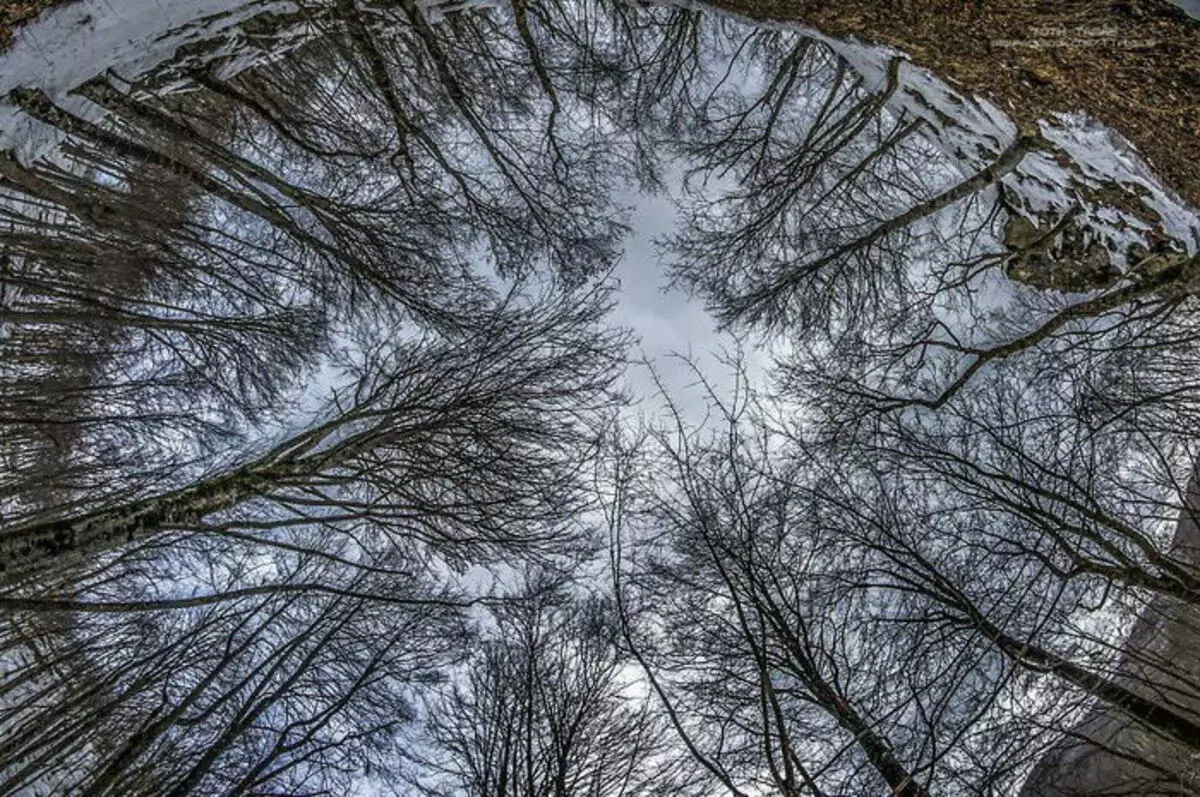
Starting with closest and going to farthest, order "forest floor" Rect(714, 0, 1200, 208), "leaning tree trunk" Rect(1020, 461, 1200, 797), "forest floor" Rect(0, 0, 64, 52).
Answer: "forest floor" Rect(714, 0, 1200, 208), "forest floor" Rect(0, 0, 64, 52), "leaning tree trunk" Rect(1020, 461, 1200, 797)

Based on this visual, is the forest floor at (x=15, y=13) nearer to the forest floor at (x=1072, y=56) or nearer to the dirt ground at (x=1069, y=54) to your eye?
the dirt ground at (x=1069, y=54)

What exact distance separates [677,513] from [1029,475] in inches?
118

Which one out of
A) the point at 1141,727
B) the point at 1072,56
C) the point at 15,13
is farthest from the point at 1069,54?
the point at 15,13

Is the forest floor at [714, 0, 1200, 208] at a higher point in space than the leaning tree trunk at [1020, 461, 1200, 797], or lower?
higher

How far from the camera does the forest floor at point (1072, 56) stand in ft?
10.6

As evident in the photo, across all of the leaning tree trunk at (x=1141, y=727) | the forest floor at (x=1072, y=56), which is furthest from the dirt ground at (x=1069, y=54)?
the leaning tree trunk at (x=1141, y=727)

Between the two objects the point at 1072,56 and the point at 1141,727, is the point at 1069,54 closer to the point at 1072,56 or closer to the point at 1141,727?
the point at 1072,56

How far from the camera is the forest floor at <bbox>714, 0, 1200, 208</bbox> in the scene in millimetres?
3236

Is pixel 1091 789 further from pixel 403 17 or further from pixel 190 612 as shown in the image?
pixel 403 17

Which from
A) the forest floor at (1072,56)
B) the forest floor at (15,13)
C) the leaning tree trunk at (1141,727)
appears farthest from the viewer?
the leaning tree trunk at (1141,727)

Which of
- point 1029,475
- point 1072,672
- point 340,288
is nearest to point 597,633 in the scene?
point 1072,672

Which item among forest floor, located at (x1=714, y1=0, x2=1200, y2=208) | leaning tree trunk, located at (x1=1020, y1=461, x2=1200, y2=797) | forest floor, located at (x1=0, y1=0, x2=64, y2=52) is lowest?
leaning tree trunk, located at (x1=1020, y1=461, x2=1200, y2=797)

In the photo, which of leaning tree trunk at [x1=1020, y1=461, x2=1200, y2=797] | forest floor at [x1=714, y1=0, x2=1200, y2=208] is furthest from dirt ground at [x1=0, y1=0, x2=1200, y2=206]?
leaning tree trunk at [x1=1020, y1=461, x2=1200, y2=797]

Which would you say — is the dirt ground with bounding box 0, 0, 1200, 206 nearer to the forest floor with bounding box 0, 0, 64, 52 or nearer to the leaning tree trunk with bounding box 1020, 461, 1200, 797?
the forest floor with bounding box 0, 0, 64, 52
